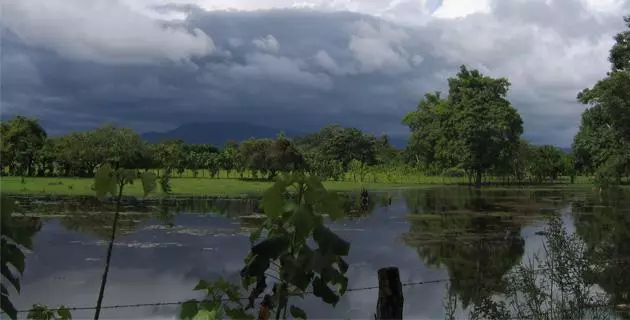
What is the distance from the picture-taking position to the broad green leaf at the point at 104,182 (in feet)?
5.78

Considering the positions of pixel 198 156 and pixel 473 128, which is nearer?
pixel 473 128

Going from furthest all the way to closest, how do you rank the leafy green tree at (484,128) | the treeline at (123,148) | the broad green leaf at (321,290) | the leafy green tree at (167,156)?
the leafy green tree at (167,156)
the leafy green tree at (484,128)
the treeline at (123,148)
the broad green leaf at (321,290)

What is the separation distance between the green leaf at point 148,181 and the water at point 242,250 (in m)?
3.48

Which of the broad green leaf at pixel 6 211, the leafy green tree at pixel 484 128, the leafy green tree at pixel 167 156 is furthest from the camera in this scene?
the leafy green tree at pixel 167 156

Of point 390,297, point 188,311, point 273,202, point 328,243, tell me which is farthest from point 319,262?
point 390,297

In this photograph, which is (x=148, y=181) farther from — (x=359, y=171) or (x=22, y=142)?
(x=359, y=171)

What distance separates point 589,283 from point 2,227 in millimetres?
4017

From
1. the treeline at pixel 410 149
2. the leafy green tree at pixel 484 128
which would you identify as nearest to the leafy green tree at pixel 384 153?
Result: the treeline at pixel 410 149

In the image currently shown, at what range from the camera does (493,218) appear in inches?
866

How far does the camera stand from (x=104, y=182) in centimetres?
177

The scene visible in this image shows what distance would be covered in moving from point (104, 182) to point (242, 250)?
12.5 metres

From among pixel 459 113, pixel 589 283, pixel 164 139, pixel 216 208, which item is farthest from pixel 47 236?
pixel 164 139

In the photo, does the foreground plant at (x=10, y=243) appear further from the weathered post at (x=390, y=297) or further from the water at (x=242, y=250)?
the water at (x=242, y=250)

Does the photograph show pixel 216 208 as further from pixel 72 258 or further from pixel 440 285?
pixel 440 285
